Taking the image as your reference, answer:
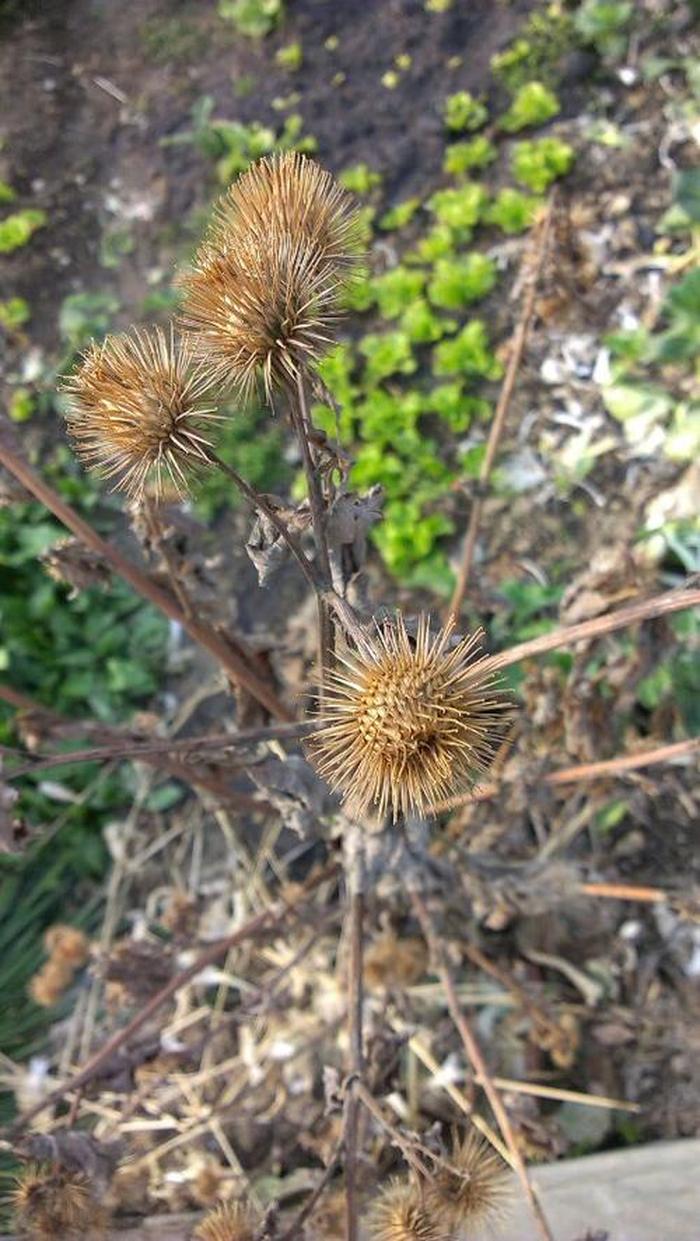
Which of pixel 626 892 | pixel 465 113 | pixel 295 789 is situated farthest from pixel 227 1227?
pixel 465 113

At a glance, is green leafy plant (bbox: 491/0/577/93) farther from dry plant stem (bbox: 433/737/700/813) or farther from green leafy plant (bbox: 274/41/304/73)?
dry plant stem (bbox: 433/737/700/813)

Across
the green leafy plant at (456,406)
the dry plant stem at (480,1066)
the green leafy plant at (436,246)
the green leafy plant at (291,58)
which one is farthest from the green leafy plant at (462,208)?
the dry plant stem at (480,1066)

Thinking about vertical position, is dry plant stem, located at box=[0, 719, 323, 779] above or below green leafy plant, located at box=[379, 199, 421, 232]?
below

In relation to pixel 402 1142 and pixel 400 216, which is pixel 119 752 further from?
pixel 400 216

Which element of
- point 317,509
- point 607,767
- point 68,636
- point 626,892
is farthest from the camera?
point 68,636

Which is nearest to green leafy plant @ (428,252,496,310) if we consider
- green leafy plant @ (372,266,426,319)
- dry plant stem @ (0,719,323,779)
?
green leafy plant @ (372,266,426,319)

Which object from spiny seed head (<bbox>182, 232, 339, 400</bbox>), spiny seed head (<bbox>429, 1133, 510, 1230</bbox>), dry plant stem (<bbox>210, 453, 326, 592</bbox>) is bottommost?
spiny seed head (<bbox>429, 1133, 510, 1230</bbox>)

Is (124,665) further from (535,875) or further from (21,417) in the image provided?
(535,875)
